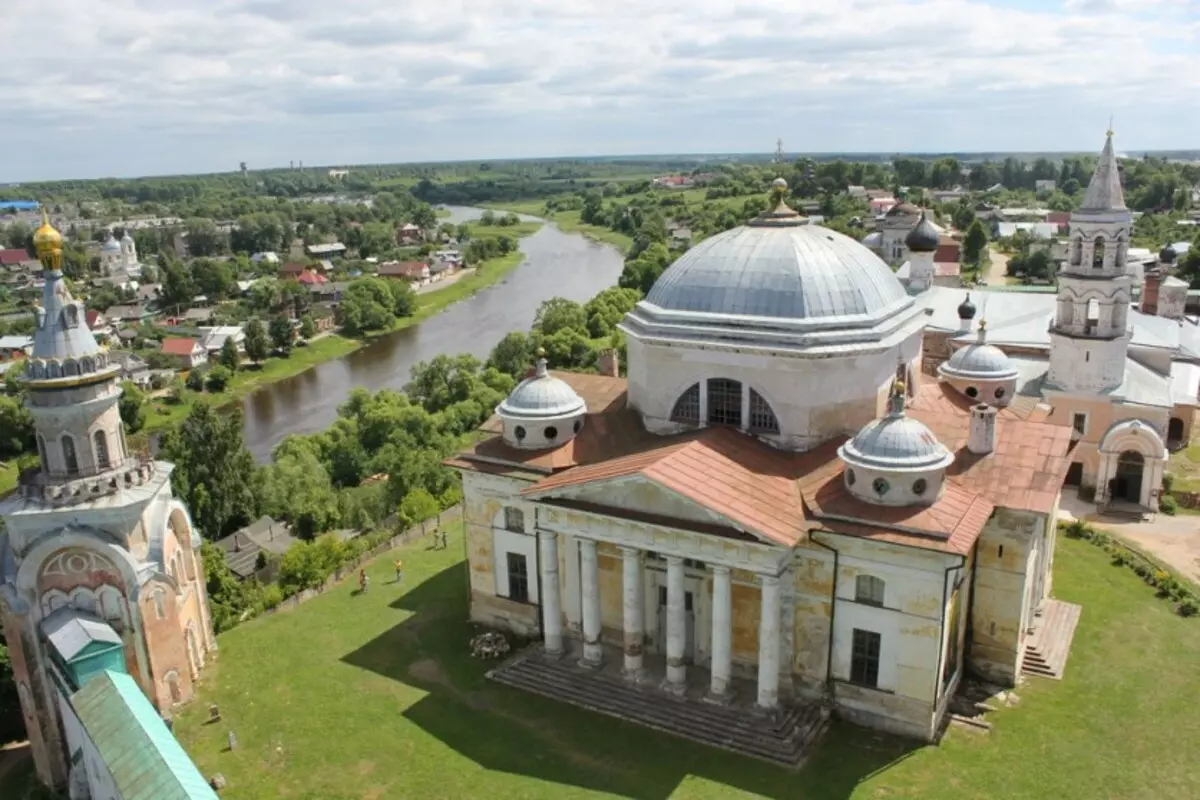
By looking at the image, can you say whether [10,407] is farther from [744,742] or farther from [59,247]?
[744,742]

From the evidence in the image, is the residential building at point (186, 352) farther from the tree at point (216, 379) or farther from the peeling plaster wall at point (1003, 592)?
the peeling plaster wall at point (1003, 592)

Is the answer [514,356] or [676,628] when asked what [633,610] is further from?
[514,356]

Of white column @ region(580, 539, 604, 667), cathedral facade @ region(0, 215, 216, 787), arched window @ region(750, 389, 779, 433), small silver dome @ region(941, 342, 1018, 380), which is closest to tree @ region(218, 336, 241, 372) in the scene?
cathedral facade @ region(0, 215, 216, 787)

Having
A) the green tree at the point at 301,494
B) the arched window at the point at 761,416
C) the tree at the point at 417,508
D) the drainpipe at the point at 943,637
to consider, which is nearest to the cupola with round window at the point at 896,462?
the drainpipe at the point at 943,637

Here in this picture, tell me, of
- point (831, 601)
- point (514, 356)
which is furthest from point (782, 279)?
point (514, 356)

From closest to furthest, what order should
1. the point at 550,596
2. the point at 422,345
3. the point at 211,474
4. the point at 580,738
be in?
the point at 580,738, the point at 550,596, the point at 211,474, the point at 422,345

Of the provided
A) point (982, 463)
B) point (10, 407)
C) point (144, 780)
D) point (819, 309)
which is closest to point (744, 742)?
point (982, 463)

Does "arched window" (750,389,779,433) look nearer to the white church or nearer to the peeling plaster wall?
the white church
